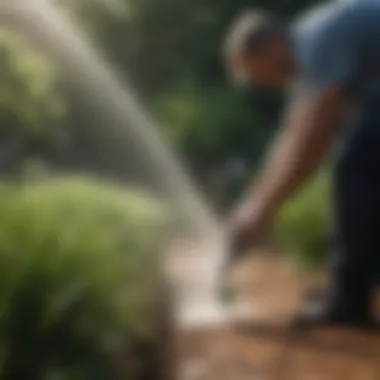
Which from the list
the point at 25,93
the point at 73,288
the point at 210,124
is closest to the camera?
the point at 73,288

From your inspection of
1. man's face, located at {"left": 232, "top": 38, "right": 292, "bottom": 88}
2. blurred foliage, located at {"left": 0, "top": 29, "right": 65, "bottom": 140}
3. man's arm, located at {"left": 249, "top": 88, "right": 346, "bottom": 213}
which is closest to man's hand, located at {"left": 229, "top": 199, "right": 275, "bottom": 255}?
man's arm, located at {"left": 249, "top": 88, "right": 346, "bottom": 213}

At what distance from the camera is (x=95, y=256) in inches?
44.8

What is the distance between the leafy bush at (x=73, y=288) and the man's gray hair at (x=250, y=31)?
0.34m

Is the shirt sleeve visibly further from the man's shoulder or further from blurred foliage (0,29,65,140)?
blurred foliage (0,29,65,140)

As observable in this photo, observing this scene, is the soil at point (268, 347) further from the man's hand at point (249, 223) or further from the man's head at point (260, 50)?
the man's head at point (260, 50)

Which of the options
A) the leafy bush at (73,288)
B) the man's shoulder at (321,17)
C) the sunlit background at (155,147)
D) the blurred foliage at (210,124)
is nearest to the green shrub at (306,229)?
the sunlit background at (155,147)

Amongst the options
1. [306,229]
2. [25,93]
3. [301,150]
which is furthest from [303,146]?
[25,93]

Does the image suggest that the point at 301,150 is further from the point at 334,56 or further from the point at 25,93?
the point at 25,93

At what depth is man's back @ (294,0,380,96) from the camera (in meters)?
1.42

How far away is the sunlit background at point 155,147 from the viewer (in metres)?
1.27

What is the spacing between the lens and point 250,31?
1.45 m

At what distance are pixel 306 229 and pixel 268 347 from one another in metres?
0.26

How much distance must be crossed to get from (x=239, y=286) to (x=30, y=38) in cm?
45

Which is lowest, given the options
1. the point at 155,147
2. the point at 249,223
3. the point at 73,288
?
the point at 73,288
